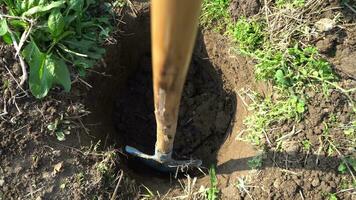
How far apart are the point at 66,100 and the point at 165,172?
61 cm

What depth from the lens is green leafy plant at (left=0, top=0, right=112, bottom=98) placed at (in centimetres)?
223

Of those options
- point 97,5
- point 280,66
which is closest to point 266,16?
point 280,66

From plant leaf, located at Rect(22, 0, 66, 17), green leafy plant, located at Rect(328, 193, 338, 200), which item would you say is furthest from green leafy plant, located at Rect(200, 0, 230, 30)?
green leafy plant, located at Rect(328, 193, 338, 200)

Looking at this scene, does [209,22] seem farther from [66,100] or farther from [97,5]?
[66,100]

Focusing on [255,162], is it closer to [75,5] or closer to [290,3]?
[290,3]

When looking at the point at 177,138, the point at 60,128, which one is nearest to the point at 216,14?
the point at 177,138

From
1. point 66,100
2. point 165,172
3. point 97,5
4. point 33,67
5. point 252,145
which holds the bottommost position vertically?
point 165,172

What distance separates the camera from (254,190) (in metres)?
2.21

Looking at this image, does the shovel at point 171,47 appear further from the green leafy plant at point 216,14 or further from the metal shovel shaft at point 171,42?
the green leafy plant at point 216,14

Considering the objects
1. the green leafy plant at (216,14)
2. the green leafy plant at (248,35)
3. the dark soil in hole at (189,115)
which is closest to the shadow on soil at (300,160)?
the dark soil in hole at (189,115)

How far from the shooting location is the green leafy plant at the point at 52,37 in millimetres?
2232

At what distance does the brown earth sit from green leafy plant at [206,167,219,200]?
26mm

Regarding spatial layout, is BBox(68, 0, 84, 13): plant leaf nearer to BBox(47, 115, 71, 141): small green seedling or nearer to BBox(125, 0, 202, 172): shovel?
BBox(47, 115, 71, 141): small green seedling

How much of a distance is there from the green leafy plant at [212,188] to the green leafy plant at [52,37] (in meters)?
0.75
